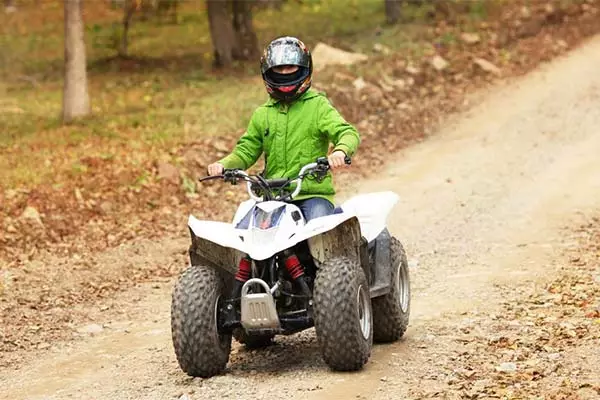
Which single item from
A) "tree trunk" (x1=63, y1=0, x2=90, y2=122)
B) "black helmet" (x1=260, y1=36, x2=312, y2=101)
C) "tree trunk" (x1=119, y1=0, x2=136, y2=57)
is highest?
"tree trunk" (x1=119, y1=0, x2=136, y2=57)

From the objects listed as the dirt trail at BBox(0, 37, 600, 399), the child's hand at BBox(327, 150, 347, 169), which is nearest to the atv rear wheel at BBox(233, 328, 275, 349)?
the dirt trail at BBox(0, 37, 600, 399)

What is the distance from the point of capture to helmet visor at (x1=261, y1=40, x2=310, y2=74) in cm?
800

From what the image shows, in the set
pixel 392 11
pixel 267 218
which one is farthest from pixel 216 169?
pixel 392 11

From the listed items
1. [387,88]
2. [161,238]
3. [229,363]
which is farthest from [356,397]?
[387,88]

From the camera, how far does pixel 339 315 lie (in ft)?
24.1

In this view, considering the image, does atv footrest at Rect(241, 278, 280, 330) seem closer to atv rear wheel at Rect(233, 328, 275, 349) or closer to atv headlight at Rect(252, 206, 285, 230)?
atv headlight at Rect(252, 206, 285, 230)

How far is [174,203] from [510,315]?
21.5 feet

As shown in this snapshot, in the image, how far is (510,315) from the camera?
9258mm

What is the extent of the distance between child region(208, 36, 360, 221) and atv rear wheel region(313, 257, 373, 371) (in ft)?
2.12

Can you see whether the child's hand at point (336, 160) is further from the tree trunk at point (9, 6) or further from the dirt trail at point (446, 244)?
the tree trunk at point (9, 6)

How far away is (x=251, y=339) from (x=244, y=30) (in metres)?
15.3

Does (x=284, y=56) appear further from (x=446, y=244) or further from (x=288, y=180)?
(x=446, y=244)

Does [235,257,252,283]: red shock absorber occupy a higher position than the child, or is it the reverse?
the child

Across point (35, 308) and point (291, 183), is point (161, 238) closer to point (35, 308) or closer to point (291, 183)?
point (35, 308)
